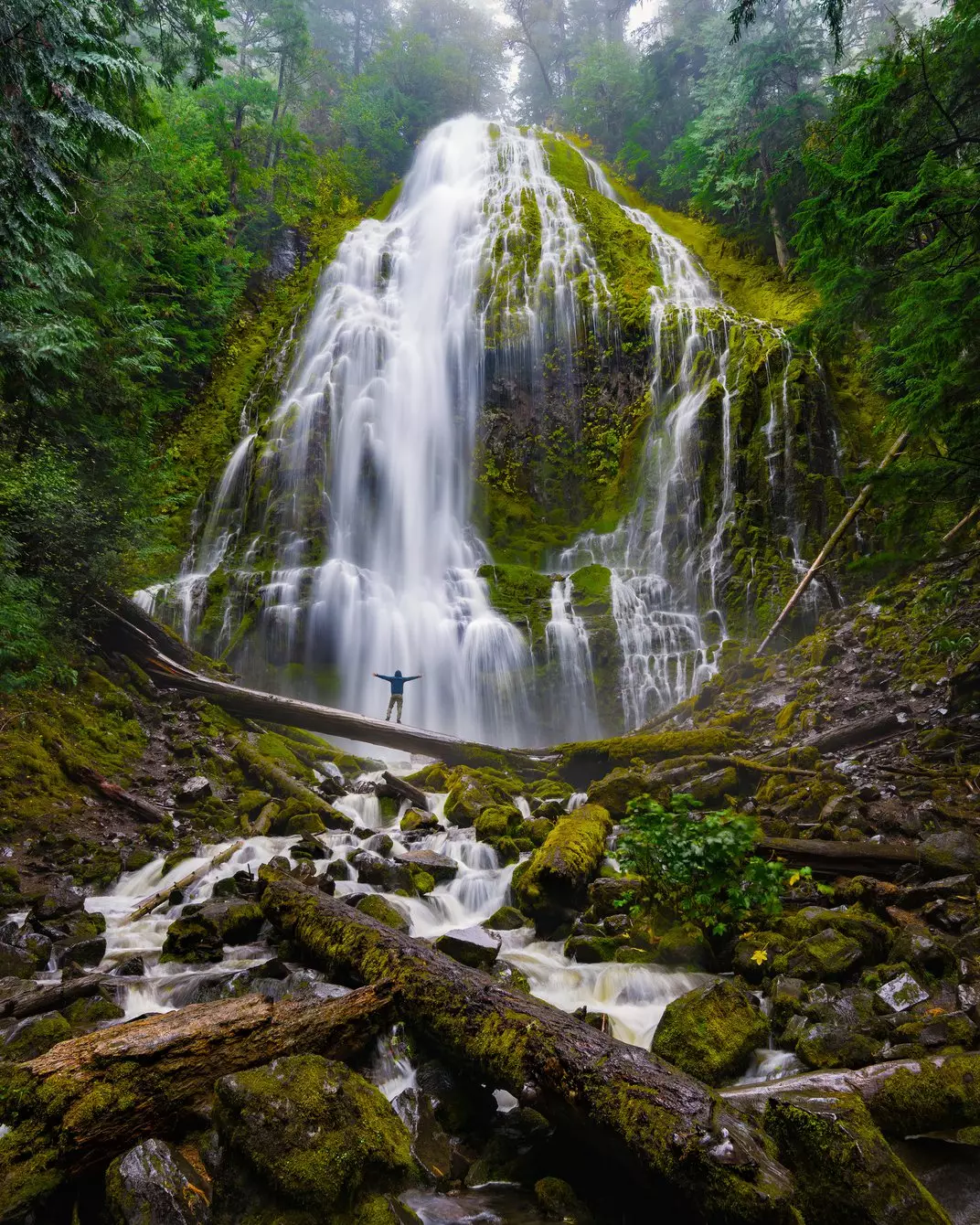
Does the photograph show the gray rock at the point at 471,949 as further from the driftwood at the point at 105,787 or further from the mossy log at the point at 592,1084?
the driftwood at the point at 105,787

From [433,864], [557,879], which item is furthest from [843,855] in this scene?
[433,864]

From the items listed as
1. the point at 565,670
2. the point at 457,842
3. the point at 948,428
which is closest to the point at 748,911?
the point at 457,842

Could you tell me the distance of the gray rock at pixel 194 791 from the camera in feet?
23.8

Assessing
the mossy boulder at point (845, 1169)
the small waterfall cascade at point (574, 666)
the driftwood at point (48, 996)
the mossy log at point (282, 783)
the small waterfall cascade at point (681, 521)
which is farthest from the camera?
the small waterfall cascade at point (574, 666)

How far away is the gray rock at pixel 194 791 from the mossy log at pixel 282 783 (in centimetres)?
85

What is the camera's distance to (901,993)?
3104mm

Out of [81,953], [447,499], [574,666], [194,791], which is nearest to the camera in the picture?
[81,953]

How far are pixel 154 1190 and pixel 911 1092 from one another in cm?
269

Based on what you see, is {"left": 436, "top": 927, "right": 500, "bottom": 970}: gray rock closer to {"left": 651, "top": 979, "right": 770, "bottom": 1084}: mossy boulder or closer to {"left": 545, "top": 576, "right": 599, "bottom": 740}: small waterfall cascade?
{"left": 651, "top": 979, "right": 770, "bottom": 1084}: mossy boulder

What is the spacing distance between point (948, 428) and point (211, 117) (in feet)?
85.7

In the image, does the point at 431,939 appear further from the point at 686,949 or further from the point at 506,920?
the point at 686,949

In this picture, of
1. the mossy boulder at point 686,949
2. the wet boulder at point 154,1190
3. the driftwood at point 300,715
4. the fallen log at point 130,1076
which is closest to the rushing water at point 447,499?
the driftwood at point 300,715

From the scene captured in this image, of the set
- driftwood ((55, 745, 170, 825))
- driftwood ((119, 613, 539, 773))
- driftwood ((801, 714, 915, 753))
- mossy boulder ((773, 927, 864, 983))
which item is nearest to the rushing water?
driftwood ((119, 613, 539, 773))

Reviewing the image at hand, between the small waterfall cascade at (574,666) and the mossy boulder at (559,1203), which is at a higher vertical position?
the small waterfall cascade at (574,666)
